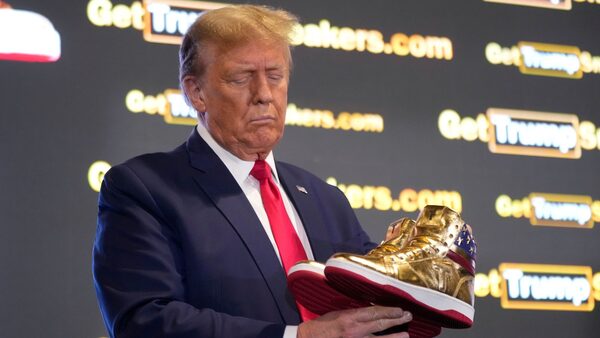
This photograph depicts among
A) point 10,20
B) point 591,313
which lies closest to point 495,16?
point 591,313

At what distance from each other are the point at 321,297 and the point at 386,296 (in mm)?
128

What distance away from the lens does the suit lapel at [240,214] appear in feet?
5.90

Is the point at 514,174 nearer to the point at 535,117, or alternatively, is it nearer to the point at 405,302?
the point at 535,117

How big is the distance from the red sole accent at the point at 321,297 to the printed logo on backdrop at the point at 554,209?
66.6 inches

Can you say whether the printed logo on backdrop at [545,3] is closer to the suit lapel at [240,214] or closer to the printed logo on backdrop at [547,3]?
the printed logo on backdrop at [547,3]

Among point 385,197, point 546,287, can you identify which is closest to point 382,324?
point 385,197

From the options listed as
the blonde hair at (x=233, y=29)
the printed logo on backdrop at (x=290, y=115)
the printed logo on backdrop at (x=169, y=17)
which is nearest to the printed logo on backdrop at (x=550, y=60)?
the printed logo on backdrop at (x=290, y=115)

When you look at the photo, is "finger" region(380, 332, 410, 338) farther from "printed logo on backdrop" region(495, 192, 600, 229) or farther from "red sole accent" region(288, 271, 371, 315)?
"printed logo on backdrop" region(495, 192, 600, 229)

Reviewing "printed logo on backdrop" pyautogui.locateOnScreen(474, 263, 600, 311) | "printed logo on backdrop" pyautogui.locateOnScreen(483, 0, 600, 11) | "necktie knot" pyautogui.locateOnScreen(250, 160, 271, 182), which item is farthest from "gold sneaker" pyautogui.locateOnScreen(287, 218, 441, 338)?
"printed logo on backdrop" pyautogui.locateOnScreen(483, 0, 600, 11)

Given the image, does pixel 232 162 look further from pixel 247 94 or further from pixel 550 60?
pixel 550 60

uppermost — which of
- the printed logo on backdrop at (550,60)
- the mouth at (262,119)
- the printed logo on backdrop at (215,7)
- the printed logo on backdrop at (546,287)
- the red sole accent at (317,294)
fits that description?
the printed logo on backdrop at (215,7)

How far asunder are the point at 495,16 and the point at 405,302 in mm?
2139

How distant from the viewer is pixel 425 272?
1.59 m

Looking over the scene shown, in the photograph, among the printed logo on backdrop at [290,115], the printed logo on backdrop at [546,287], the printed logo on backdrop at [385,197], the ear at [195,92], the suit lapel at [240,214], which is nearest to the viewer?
the suit lapel at [240,214]
